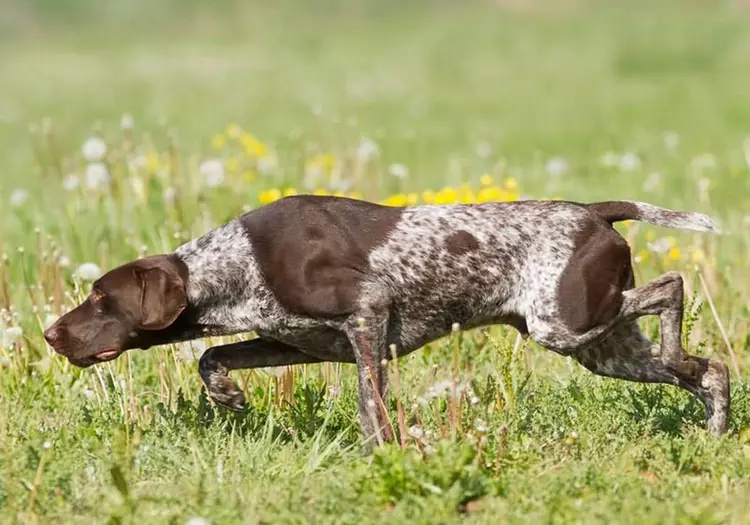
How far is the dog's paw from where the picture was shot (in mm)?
6219

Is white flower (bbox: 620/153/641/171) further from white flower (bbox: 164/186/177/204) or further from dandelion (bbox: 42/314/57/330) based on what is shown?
dandelion (bbox: 42/314/57/330)

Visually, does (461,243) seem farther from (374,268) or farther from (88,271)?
(88,271)

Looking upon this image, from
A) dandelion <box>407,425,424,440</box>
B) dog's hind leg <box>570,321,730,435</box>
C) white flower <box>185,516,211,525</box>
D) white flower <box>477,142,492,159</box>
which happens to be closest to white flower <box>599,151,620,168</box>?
white flower <box>477,142,492,159</box>

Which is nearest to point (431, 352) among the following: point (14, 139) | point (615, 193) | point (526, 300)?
point (526, 300)

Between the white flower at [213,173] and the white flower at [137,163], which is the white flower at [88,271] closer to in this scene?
the white flower at [213,173]

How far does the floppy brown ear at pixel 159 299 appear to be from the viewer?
233 inches

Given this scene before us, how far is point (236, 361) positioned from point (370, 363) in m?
0.69

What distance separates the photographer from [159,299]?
19.4 feet

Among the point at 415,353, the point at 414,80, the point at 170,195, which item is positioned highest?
the point at 414,80

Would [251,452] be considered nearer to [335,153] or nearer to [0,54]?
[335,153]

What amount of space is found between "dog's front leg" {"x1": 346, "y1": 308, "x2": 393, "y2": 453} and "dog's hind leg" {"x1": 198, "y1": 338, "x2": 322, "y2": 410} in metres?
0.44

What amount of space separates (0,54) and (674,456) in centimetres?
2576

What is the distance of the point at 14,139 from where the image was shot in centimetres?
1767

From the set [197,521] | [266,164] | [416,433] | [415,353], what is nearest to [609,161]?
[266,164]
